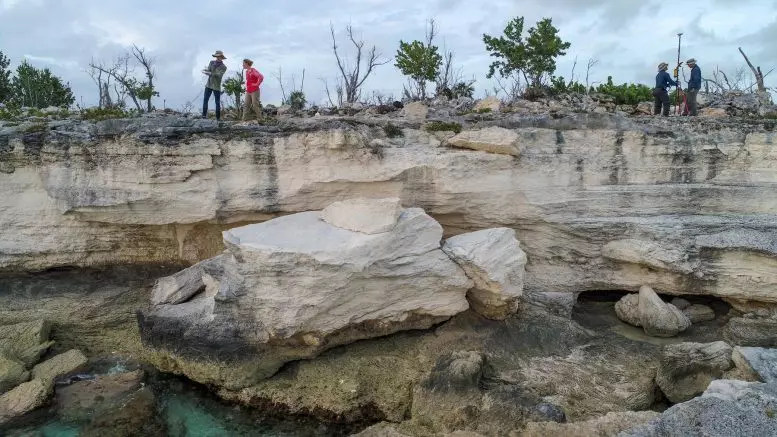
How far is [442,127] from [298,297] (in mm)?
3875

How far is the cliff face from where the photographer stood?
8.86 metres

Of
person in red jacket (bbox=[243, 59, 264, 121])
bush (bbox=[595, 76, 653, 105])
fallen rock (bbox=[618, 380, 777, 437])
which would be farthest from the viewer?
bush (bbox=[595, 76, 653, 105])

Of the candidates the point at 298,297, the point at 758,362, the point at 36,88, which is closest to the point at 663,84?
the point at 758,362

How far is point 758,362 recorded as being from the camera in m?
6.75

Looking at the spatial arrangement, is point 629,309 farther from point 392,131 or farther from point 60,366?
point 60,366

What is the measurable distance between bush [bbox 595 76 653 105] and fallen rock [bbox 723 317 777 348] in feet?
27.3

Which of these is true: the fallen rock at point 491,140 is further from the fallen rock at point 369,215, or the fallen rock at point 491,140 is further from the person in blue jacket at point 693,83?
the person in blue jacket at point 693,83

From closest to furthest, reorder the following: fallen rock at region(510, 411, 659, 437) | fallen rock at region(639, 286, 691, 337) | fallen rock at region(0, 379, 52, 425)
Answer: fallen rock at region(510, 411, 659, 437), fallen rock at region(0, 379, 52, 425), fallen rock at region(639, 286, 691, 337)

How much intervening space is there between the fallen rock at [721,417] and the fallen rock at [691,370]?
1209 millimetres

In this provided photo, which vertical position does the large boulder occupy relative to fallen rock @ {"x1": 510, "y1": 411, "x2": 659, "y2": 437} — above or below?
above

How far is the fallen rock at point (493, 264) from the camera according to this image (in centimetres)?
838

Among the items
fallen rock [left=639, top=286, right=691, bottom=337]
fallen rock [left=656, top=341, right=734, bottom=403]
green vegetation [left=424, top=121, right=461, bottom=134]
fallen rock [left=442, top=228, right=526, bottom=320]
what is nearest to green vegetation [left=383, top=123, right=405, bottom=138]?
green vegetation [left=424, top=121, right=461, bottom=134]

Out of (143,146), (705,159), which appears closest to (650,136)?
(705,159)

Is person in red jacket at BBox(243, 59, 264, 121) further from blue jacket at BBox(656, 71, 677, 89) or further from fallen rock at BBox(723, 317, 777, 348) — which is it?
fallen rock at BBox(723, 317, 777, 348)
